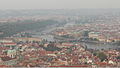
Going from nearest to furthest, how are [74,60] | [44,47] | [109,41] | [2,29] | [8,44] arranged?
[74,60] < [44,47] < [8,44] < [109,41] < [2,29]

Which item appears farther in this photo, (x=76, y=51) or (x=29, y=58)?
(x=76, y=51)

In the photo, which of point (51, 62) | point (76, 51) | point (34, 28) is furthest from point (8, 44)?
point (34, 28)

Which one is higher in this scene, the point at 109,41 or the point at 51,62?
the point at 51,62

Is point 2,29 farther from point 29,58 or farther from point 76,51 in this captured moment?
point 29,58

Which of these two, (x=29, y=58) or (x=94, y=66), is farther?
(x=29, y=58)

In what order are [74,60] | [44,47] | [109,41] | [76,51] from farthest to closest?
[109,41], [44,47], [76,51], [74,60]

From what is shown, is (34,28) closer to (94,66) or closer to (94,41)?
(94,41)

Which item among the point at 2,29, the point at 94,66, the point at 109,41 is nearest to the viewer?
the point at 94,66

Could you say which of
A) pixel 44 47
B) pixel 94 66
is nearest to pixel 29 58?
pixel 94 66

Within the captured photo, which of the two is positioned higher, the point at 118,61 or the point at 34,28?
the point at 118,61
